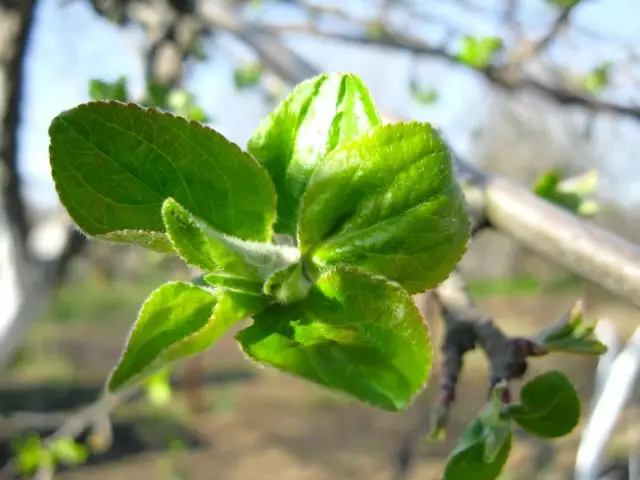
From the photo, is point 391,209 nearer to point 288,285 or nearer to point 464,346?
point 288,285

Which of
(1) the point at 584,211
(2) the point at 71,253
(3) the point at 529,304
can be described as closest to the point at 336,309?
(1) the point at 584,211

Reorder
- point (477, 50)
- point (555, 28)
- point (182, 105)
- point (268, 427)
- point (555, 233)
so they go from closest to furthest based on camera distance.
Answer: point (555, 233) → point (182, 105) → point (555, 28) → point (477, 50) → point (268, 427)

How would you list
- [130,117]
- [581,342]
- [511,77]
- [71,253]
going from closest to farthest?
[130,117], [581,342], [511,77], [71,253]

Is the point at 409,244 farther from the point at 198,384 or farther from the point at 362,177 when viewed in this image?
the point at 198,384

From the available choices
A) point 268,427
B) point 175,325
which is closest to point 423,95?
point 175,325

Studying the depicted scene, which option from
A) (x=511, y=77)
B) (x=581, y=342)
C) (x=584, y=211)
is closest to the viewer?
(x=581, y=342)

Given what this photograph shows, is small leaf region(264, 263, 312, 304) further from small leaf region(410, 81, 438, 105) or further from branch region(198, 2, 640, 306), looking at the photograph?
small leaf region(410, 81, 438, 105)

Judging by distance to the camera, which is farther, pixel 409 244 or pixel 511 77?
pixel 511 77

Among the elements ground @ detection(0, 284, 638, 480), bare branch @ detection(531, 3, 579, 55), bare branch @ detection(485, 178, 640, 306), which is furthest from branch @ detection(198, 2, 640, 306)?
ground @ detection(0, 284, 638, 480)
